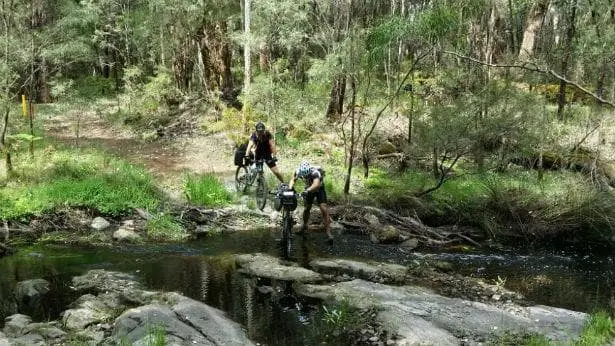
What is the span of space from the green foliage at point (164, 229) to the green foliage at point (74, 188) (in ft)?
3.31

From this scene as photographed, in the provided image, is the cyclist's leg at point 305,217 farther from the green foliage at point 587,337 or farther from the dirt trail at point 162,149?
the green foliage at point 587,337

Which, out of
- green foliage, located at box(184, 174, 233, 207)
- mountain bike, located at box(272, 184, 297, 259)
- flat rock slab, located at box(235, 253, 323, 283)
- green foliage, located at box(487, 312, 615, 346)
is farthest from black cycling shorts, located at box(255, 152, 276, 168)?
green foliage, located at box(487, 312, 615, 346)

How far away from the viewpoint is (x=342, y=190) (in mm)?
15867

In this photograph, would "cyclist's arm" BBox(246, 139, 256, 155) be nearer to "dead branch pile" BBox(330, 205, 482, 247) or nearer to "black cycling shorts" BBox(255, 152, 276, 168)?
"black cycling shorts" BBox(255, 152, 276, 168)

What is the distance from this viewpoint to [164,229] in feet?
41.0

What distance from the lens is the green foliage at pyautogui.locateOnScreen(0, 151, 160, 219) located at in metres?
12.7

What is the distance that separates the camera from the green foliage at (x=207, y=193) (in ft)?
46.8

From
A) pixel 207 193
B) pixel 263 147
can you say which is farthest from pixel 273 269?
pixel 207 193

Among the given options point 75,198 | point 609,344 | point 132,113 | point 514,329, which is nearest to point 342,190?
point 75,198

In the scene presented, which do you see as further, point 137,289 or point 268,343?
point 137,289

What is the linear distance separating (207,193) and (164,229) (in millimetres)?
2154

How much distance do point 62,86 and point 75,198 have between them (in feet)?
17.8

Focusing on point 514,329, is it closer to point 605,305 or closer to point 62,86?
point 605,305

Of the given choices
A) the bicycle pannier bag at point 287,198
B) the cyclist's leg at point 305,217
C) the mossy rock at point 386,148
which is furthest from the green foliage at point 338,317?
the mossy rock at point 386,148
